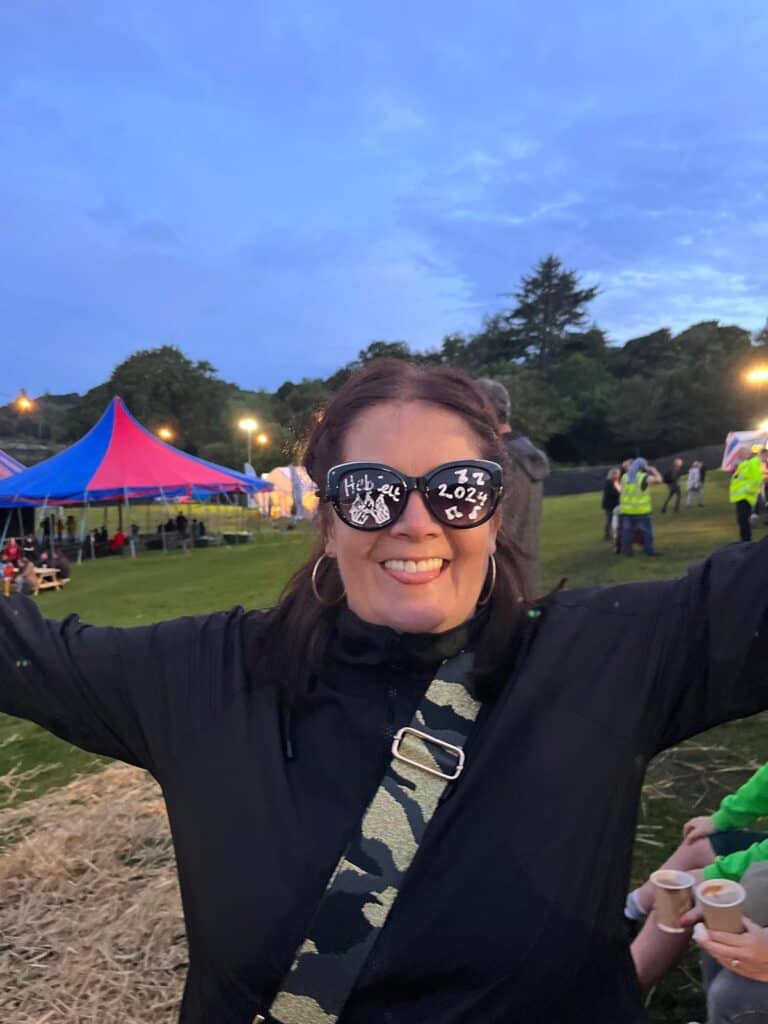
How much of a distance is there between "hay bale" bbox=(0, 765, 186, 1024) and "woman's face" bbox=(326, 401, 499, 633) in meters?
1.96

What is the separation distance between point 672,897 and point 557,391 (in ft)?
180

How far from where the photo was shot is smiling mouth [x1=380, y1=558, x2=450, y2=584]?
1.43 meters

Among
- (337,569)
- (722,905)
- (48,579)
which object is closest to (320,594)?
(337,569)

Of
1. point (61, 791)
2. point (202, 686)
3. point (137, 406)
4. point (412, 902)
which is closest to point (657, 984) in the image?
point (412, 902)

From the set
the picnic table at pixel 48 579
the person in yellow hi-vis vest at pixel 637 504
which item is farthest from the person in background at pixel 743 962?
the picnic table at pixel 48 579

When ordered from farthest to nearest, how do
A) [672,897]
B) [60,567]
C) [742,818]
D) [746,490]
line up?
[60,567] < [746,490] < [742,818] < [672,897]

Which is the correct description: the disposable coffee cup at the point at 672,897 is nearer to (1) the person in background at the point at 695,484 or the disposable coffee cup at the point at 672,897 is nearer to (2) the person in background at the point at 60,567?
(2) the person in background at the point at 60,567

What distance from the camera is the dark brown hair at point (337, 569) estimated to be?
1.45m

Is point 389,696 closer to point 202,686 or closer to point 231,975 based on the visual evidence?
point 202,686

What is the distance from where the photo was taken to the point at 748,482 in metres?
10.3

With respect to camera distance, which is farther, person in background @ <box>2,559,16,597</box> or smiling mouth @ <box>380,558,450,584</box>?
person in background @ <box>2,559,16,597</box>

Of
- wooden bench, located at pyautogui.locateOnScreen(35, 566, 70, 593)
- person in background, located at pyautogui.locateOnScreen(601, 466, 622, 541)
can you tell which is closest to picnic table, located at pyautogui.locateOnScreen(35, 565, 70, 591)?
wooden bench, located at pyautogui.locateOnScreen(35, 566, 70, 593)

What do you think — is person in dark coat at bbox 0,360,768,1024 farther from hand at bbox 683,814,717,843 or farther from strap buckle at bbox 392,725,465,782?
hand at bbox 683,814,717,843

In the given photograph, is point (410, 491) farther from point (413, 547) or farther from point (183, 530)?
point (183, 530)
